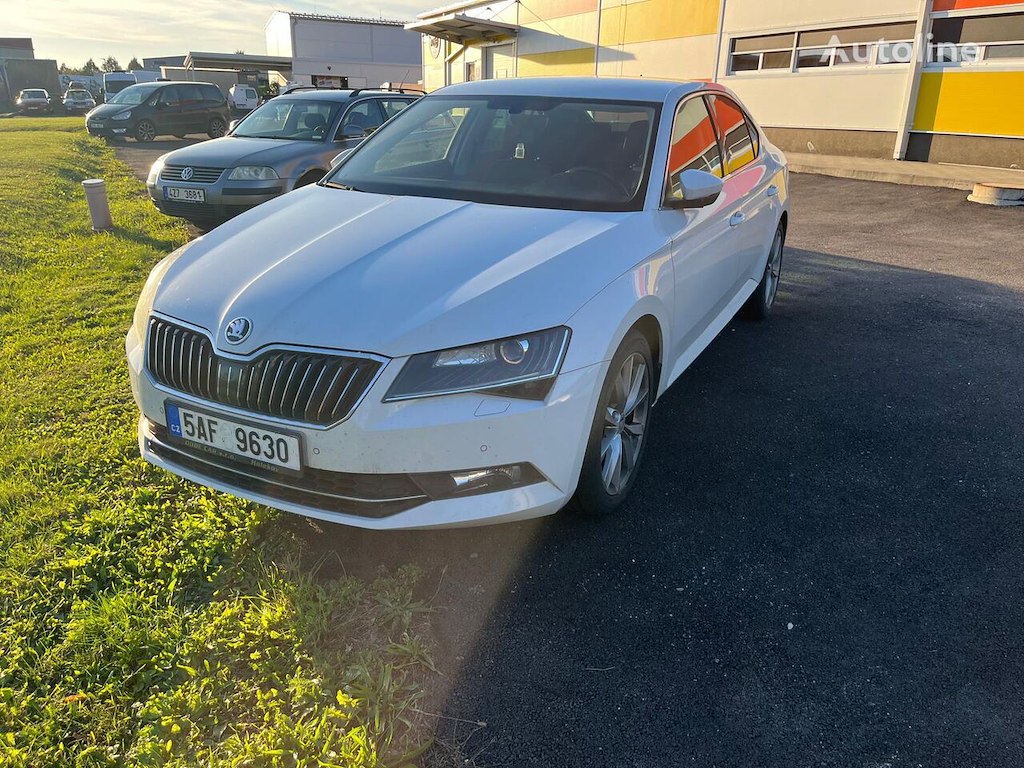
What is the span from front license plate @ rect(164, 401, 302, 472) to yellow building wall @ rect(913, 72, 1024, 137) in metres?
14.7

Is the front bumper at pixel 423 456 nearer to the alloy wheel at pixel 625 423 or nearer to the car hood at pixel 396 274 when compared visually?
the car hood at pixel 396 274

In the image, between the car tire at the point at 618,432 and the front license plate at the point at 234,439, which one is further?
the car tire at the point at 618,432

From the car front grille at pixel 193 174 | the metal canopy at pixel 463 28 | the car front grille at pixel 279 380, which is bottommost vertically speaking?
the car front grille at pixel 279 380

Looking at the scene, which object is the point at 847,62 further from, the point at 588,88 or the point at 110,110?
the point at 110,110

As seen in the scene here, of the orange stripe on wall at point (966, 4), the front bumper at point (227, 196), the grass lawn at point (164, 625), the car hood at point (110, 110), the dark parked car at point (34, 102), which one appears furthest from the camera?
A: the dark parked car at point (34, 102)

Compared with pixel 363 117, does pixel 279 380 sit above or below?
below

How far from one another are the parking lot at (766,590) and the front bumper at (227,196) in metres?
5.28

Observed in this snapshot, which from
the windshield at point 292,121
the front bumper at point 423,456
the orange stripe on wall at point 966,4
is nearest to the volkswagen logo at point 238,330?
the front bumper at point 423,456

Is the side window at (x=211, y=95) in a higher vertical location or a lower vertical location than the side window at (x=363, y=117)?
higher

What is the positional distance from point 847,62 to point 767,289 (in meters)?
12.3

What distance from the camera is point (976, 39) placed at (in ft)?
42.9

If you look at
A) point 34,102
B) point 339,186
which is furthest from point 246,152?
point 34,102

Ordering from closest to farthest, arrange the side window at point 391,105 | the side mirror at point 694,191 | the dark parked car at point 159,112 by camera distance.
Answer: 1. the side mirror at point 694,191
2. the side window at point 391,105
3. the dark parked car at point 159,112

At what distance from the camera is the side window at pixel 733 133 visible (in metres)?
4.37
